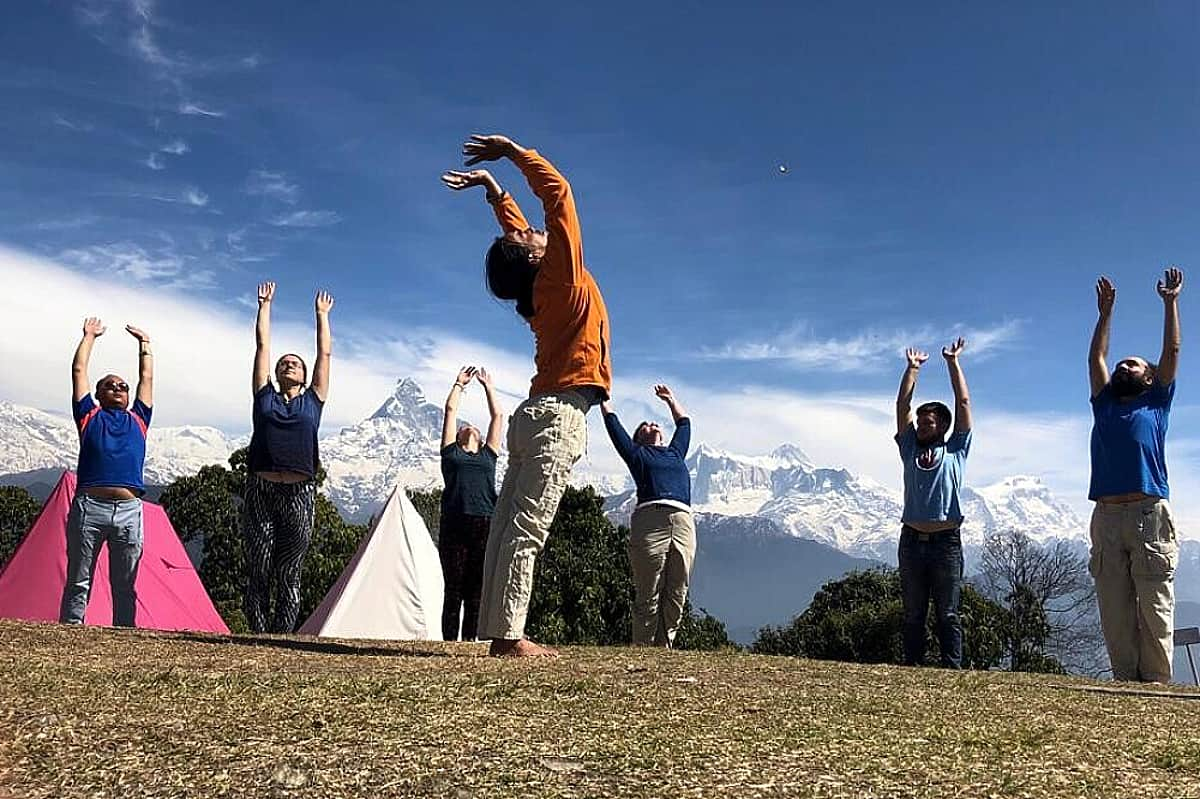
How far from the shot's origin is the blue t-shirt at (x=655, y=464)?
897cm

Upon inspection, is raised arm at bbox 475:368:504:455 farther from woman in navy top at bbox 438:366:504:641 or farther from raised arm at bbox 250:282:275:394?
raised arm at bbox 250:282:275:394

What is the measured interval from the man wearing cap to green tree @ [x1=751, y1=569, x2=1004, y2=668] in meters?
24.5

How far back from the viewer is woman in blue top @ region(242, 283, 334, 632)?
721 centimetres

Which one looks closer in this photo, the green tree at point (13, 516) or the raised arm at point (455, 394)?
the raised arm at point (455, 394)

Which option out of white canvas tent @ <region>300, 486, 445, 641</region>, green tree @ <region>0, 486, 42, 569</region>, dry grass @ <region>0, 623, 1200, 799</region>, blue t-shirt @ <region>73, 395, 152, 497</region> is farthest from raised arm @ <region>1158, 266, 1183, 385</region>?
green tree @ <region>0, 486, 42, 569</region>

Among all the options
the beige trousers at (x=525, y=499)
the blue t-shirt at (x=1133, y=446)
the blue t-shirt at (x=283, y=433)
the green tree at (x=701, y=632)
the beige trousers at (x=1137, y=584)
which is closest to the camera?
the beige trousers at (x=525, y=499)

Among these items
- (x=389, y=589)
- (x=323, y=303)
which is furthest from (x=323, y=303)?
(x=389, y=589)

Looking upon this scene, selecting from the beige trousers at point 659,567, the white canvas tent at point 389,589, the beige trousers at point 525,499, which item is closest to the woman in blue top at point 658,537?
the beige trousers at point 659,567

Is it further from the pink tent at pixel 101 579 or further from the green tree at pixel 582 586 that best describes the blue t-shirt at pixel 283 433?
the green tree at pixel 582 586

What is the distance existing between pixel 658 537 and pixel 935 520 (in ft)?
7.89

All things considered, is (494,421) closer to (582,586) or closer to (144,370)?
(144,370)

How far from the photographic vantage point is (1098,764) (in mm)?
2854

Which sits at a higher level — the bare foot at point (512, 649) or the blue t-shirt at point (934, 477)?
the blue t-shirt at point (934, 477)

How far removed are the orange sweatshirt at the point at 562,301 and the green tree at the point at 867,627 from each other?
1116 inches
